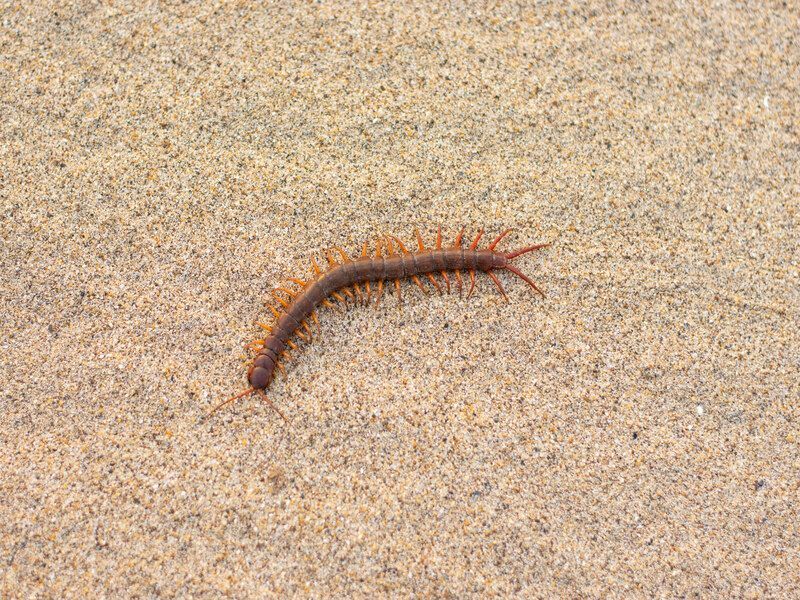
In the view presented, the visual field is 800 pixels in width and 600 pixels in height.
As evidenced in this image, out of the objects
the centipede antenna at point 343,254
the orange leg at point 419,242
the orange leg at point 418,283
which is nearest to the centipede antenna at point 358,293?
the centipede antenna at point 343,254

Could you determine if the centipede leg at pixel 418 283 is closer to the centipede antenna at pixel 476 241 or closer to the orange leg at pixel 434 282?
the orange leg at pixel 434 282

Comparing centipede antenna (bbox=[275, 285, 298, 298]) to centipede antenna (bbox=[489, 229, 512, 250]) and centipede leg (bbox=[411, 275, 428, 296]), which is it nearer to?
centipede leg (bbox=[411, 275, 428, 296])

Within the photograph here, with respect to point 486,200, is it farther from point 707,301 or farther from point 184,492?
point 184,492

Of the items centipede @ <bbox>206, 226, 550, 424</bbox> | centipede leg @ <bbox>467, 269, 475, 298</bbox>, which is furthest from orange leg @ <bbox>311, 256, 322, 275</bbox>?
centipede leg @ <bbox>467, 269, 475, 298</bbox>

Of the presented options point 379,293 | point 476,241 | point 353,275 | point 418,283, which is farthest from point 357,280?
point 476,241

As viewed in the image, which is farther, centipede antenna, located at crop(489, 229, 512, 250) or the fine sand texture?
centipede antenna, located at crop(489, 229, 512, 250)

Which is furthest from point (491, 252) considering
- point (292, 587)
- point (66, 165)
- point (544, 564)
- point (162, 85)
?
point (66, 165)

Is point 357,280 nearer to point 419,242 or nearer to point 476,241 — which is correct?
point 419,242
